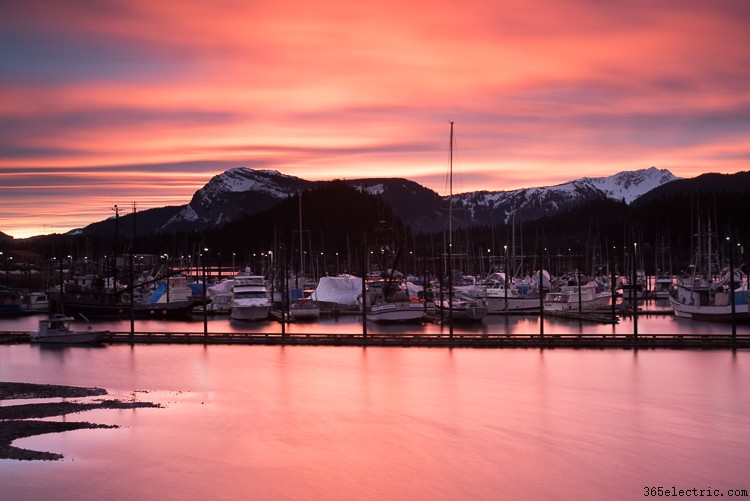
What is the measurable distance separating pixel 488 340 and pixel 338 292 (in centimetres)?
3707

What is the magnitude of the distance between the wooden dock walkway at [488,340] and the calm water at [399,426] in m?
0.64

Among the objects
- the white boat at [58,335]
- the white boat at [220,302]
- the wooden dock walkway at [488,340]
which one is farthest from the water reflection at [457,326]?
the white boat at [58,335]

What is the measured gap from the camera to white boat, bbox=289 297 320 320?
266ft

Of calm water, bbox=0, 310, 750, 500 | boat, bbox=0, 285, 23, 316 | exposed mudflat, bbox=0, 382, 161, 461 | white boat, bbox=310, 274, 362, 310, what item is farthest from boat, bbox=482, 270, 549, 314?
boat, bbox=0, 285, 23, 316

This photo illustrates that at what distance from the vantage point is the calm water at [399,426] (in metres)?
28.7

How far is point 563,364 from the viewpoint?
51.3 m

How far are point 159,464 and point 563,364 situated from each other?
88.5 feet

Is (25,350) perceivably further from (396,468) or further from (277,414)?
(396,468)

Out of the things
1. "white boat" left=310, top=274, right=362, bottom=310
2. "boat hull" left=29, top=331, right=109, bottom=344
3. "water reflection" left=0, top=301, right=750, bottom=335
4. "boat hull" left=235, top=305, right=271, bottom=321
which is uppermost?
"white boat" left=310, top=274, right=362, bottom=310

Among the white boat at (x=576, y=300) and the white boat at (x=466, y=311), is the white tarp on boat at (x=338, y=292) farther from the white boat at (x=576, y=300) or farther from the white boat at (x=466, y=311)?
the white boat at (x=576, y=300)

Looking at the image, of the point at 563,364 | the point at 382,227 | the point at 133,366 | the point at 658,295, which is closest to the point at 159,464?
the point at 133,366

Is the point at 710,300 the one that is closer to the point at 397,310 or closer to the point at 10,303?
the point at 397,310

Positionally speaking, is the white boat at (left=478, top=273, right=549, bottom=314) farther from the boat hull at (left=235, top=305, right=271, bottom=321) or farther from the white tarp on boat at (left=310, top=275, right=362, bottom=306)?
the boat hull at (left=235, top=305, right=271, bottom=321)

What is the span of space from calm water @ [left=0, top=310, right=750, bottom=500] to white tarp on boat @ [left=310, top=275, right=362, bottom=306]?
3379 cm
